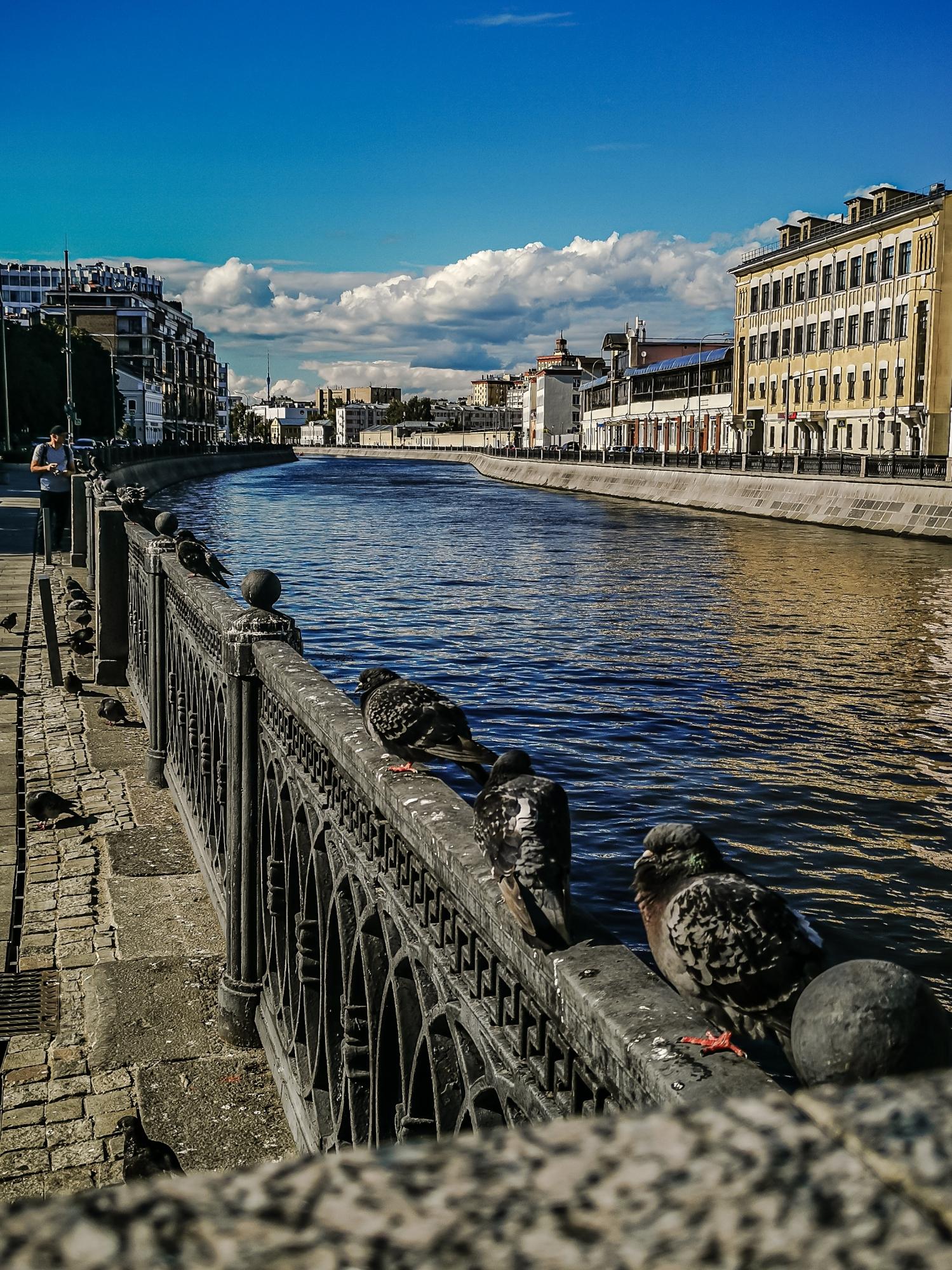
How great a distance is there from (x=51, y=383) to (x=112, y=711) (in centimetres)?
7885

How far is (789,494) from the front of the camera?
48844 mm

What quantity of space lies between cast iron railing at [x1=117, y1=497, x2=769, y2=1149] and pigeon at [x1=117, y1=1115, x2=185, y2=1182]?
1.37ft

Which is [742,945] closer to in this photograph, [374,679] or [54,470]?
[374,679]

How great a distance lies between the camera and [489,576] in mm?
29578

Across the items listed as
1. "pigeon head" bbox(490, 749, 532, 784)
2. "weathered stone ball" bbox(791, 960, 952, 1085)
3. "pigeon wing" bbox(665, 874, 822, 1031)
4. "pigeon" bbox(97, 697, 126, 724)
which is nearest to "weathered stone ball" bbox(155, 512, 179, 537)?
"pigeon" bbox(97, 697, 126, 724)

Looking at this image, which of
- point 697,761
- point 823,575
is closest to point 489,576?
point 823,575

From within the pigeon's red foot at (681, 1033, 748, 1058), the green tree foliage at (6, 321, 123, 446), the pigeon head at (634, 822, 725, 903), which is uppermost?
the green tree foliage at (6, 321, 123, 446)

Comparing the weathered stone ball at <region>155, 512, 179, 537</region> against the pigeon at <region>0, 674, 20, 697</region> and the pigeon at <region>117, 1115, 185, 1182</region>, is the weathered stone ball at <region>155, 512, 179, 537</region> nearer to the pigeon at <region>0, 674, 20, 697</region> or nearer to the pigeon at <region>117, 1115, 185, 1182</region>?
the pigeon at <region>0, 674, 20, 697</region>

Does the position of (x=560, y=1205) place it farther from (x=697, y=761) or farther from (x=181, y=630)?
(x=697, y=761)

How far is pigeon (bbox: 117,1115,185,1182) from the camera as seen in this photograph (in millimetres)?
3768

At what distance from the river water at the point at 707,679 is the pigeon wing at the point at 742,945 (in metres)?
6.23

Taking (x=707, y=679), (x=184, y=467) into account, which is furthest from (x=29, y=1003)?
(x=184, y=467)

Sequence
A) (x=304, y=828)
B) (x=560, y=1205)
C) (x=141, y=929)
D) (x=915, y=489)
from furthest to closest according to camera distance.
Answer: (x=915, y=489), (x=141, y=929), (x=304, y=828), (x=560, y=1205)

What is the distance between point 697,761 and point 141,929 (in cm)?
787
